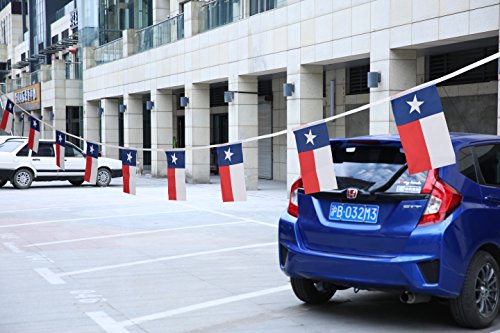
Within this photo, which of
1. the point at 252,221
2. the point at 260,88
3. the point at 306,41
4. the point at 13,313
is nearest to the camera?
the point at 13,313

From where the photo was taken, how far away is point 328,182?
22.2 feet

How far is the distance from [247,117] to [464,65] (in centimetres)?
713

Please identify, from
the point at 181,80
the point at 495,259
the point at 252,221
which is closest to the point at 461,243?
the point at 495,259

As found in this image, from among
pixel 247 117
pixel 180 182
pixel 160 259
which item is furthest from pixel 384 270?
pixel 247 117

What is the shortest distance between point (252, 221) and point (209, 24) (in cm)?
1210

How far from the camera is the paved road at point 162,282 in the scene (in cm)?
698

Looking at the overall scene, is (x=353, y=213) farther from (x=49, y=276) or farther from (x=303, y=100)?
(x=303, y=100)

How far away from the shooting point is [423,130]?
6.49 metres

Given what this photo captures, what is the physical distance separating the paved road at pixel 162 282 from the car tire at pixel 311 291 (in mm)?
134

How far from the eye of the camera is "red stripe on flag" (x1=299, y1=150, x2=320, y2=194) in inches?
268

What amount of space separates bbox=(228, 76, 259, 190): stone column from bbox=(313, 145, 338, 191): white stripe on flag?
16.2 meters

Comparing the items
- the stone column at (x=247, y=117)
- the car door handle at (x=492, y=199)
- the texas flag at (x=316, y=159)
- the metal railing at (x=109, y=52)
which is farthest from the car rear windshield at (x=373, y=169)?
the metal railing at (x=109, y=52)

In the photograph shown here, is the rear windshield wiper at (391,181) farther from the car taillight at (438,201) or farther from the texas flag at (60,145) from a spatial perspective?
the texas flag at (60,145)

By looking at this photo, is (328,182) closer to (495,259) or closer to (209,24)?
(495,259)
